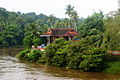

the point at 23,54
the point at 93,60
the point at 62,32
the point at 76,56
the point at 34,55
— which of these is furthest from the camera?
the point at 62,32

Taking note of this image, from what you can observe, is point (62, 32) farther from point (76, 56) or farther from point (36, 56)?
point (76, 56)

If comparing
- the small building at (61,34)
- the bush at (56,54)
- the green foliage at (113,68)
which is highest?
the small building at (61,34)

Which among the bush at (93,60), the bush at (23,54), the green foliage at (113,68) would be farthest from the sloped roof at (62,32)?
the green foliage at (113,68)

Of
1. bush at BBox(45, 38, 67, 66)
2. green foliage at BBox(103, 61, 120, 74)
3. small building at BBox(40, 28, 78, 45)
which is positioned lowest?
green foliage at BBox(103, 61, 120, 74)

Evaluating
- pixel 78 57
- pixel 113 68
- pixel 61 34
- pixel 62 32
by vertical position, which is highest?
pixel 62 32

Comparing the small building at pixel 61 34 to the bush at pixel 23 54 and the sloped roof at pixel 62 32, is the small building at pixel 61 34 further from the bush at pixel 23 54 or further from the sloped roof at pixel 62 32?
the bush at pixel 23 54

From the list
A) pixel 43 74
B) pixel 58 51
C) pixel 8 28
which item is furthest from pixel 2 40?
pixel 43 74

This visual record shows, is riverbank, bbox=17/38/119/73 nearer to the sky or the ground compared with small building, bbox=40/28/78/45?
nearer to the ground

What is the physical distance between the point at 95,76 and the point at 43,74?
225 inches

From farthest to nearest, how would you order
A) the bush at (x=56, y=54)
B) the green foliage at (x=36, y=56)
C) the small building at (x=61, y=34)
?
1. the small building at (x=61, y=34)
2. the green foliage at (x=36, y=56)
3. the bush at (x=56, y=54)

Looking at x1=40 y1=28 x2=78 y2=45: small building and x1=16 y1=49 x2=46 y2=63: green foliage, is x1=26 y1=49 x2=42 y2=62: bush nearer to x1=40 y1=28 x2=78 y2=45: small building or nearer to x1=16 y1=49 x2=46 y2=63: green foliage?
x1=16 y1=49 x2=46 y2=63: green foliage

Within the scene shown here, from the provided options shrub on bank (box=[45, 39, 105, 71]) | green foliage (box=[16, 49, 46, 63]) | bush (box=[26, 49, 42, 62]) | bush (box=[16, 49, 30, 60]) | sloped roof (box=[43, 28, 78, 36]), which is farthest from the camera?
sloped roof (box=[43, 28, 78, 36])

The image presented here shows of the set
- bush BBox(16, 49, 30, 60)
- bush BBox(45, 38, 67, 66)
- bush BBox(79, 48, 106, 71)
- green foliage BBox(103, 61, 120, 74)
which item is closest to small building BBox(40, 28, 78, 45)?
bush BBox(16, 49, 30, 60)

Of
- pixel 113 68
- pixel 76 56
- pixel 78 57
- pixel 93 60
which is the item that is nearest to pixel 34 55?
pixel 76 56
